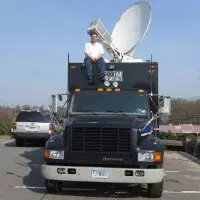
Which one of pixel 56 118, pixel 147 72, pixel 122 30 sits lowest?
pixel 56 118

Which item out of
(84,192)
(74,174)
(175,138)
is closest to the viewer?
(74,174)

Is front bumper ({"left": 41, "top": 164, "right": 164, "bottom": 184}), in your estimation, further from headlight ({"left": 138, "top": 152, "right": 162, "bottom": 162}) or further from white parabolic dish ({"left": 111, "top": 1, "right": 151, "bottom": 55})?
white parabolic dish ({"left": 111, "top": 1, "right": 151, "bottom": 55})

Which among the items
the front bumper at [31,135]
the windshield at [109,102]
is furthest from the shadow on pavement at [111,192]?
the front bumper at [31,135]

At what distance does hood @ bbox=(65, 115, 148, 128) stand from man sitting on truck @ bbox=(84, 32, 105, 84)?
2249 millimetres

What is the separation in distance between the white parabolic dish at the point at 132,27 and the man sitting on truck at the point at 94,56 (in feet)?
12.2

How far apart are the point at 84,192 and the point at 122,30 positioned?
752cm

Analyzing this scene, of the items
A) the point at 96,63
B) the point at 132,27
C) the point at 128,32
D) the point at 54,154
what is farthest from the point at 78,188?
the point at 132,27

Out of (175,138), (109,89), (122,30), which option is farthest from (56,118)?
(175,138)

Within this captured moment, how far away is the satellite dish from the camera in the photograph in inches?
625

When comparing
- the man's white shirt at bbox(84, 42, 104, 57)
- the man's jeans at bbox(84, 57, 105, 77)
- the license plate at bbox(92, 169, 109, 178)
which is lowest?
the license plate at bbox(92, 169, 109, 178)

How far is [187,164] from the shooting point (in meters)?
16.6

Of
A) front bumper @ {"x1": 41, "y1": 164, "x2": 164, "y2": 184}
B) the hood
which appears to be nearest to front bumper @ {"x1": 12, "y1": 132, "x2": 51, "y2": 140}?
the hood

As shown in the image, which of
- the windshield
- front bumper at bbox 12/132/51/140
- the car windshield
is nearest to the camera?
the windshield

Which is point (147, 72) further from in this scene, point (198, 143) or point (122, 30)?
point (198, 143)
